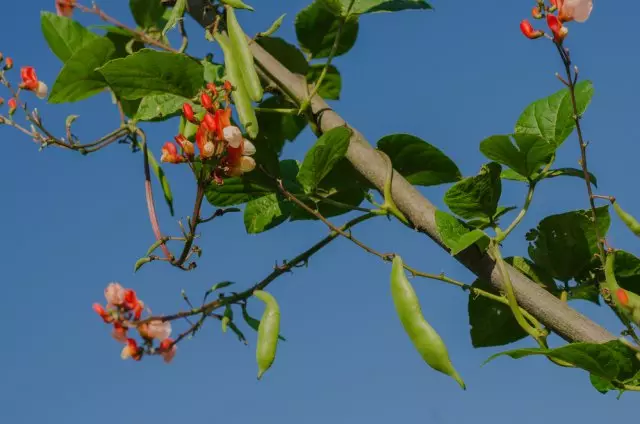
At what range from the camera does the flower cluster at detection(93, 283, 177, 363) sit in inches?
56.3

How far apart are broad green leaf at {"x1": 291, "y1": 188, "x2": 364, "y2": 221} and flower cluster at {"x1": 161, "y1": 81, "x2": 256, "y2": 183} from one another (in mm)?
183

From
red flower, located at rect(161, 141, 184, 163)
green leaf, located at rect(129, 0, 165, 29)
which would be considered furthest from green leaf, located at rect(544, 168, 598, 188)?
green leaf, located at rect(129, 0, 165, 29)

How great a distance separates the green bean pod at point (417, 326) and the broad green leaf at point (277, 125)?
42cm

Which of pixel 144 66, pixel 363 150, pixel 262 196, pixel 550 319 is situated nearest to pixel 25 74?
pixel 144 66

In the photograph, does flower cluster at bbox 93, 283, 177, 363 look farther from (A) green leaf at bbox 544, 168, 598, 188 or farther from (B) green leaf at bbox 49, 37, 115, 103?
(A) green leaf at bbox 544, 168, 598, 188

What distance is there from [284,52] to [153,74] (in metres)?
0.26

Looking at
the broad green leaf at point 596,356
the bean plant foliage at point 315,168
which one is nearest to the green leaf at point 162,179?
the bean plant foliage at point 315,168

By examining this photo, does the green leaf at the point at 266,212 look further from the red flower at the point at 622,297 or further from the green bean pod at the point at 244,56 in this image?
the red flower at the point at 622,297

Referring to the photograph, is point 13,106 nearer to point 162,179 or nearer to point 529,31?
point 162,179

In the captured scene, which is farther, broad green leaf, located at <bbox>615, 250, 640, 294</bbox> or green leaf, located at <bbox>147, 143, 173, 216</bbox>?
green leaf, located at <bbox>147, 143, 173, 216</bbox>

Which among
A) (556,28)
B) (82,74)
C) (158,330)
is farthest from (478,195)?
(82,74)

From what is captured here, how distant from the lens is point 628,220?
1.35 m

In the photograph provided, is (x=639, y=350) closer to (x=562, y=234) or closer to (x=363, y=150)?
(x=562, y=234)

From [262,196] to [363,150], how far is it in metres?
0.30
